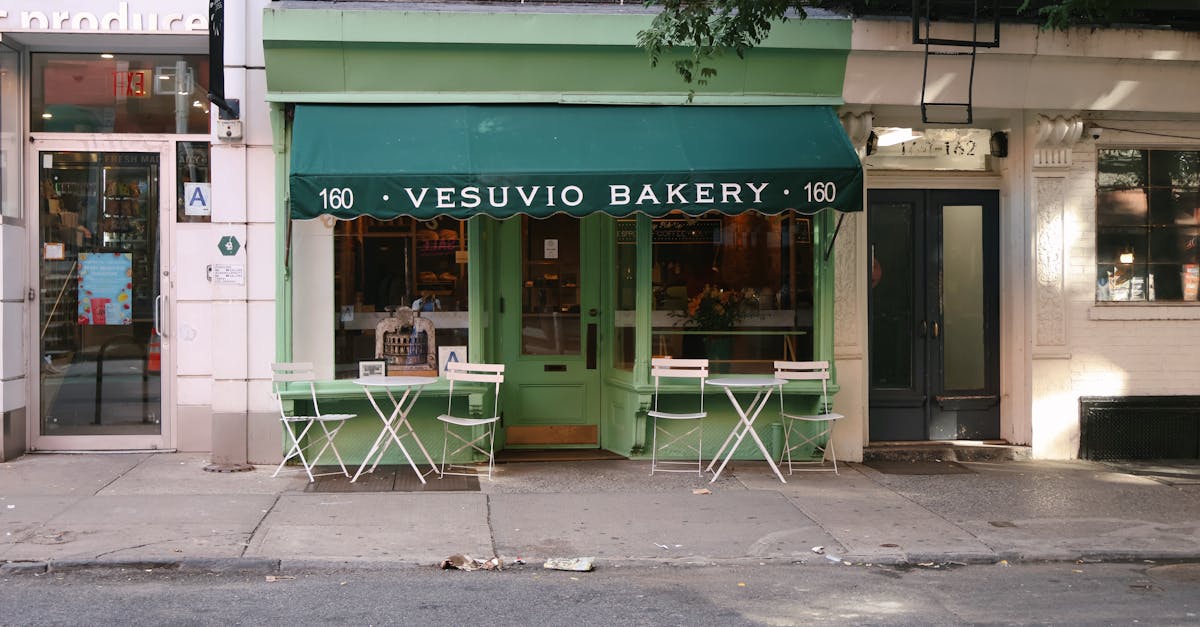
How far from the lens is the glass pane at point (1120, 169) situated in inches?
407

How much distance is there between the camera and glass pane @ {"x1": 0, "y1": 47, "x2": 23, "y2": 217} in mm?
9375

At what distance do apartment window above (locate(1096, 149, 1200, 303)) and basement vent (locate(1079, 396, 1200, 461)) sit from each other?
0.96 meters

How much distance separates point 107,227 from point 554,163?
13.9ft

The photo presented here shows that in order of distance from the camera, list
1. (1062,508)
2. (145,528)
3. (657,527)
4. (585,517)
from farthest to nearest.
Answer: (1062,508) < (585,517) < (657,527) < (145,528)

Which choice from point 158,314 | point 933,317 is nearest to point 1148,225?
point 933,317

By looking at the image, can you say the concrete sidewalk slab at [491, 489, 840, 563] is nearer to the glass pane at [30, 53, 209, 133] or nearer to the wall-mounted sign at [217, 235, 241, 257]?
the wall-mounted sign at [217, 235, 241, 257]

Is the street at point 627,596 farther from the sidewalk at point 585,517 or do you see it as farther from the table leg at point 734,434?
the table leg at point 734,434

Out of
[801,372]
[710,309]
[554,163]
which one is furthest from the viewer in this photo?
[710,309]

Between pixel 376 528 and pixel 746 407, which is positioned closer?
pixel 376 528

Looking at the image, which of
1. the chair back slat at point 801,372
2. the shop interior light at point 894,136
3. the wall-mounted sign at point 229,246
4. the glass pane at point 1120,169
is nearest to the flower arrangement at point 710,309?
A: the chair back slat at point 801,372

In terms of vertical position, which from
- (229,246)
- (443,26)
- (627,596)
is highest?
(443,26)

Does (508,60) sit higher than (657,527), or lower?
higher

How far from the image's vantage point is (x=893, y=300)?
10.4 m

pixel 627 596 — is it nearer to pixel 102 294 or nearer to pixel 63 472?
pixel 63 472
